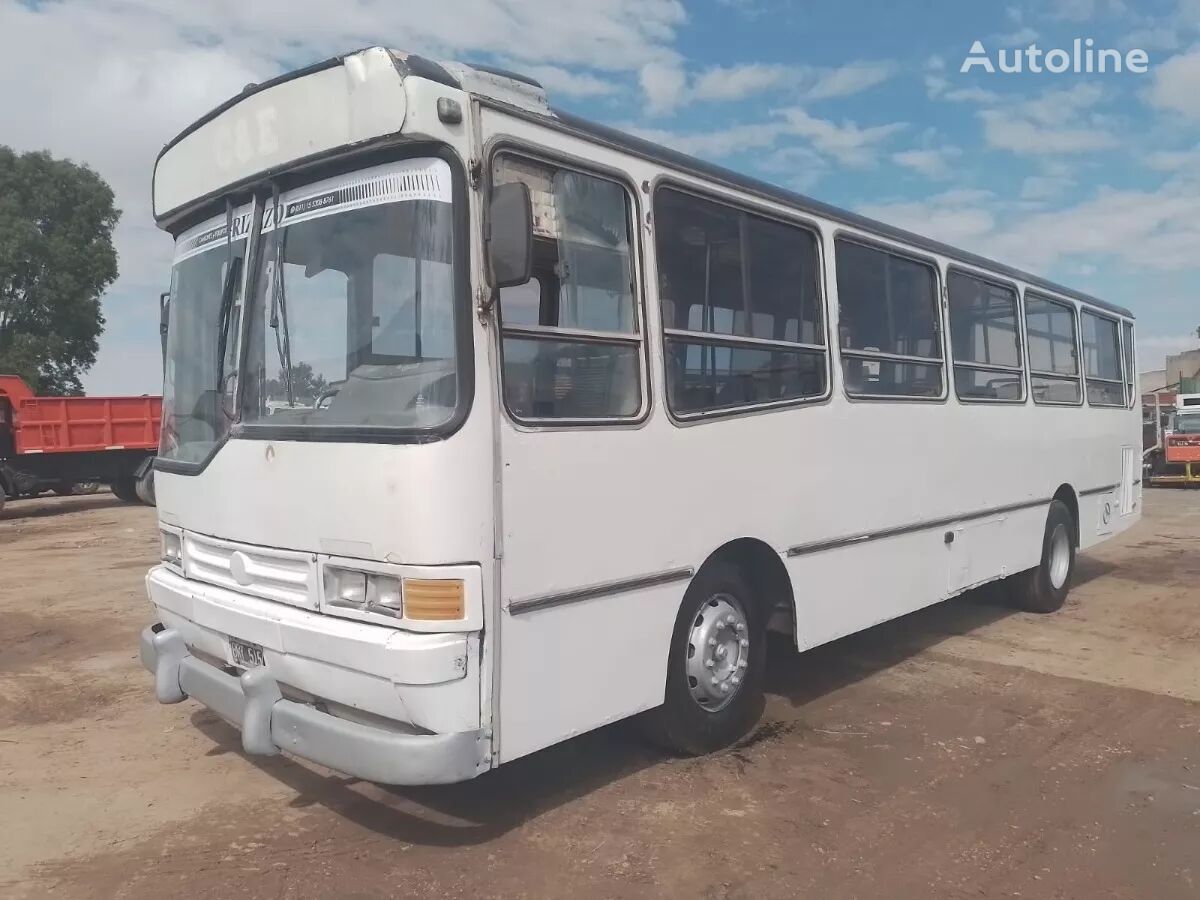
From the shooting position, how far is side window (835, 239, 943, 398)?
5.61 metres

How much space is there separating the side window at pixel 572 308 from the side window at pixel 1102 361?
671 centimetres

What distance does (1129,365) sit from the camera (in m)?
10.3

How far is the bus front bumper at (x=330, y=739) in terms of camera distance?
3.28 metres

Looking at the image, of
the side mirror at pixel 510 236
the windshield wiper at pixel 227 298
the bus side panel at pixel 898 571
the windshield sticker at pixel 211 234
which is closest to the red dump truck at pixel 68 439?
the windshield sticker at pixel 211 234

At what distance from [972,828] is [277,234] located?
375 cm

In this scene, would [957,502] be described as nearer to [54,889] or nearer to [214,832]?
[214,832]

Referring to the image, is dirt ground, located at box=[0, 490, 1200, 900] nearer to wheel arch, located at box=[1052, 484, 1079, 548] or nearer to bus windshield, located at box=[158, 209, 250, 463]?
bus windshield, located at box=[158, 209, 250, 463]

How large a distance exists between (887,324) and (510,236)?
11.2ft

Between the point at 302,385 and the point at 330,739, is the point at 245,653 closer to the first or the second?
the point at 330,739

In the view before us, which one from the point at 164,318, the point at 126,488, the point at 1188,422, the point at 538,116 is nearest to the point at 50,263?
the point at 126,488

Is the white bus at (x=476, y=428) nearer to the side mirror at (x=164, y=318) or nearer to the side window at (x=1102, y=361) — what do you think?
the side mirror at (x=164, y=318)

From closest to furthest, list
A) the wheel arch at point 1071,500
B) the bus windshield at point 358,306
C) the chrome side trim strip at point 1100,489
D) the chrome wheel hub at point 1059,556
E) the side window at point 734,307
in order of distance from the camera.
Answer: the bus windshield at point 358,306, the side window at point 734,307, the chrome wheel hub at point 1059,556, the wheel arch at point 1071,500, the chrome side trim strip at point 1100,489

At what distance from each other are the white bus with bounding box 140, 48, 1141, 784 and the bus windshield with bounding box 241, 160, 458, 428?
12 mm

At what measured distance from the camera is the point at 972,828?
3959mm
